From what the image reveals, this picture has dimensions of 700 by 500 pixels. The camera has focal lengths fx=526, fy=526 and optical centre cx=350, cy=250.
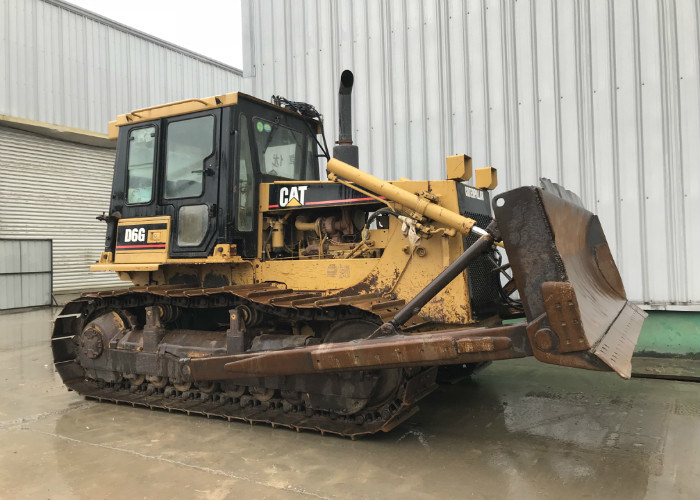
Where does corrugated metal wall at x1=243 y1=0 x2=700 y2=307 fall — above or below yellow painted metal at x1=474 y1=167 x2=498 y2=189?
above

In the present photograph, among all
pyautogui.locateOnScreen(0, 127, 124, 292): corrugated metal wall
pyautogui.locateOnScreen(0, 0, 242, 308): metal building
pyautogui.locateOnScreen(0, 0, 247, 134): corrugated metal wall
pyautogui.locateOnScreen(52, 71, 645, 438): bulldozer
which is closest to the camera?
pyautogui.locateOnScreen(52, 71, 645, 438): bulldozer

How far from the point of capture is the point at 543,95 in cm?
704

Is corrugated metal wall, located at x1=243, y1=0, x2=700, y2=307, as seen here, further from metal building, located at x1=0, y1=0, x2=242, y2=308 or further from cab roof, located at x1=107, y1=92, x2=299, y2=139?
metal building, located at x1=0, y1=0, x2=242, y2=308

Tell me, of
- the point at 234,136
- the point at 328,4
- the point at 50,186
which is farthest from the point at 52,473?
the point at 50,186

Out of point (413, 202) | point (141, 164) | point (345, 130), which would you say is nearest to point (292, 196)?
point (345, 130)

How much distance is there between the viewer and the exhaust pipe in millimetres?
5004

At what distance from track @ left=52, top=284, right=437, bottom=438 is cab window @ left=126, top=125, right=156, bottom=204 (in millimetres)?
1028

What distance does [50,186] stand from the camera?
13.8 m

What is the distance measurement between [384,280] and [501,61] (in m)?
4.44

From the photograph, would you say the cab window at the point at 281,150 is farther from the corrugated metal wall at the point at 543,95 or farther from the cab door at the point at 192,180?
the corrugated metal wall at the point at 543,95

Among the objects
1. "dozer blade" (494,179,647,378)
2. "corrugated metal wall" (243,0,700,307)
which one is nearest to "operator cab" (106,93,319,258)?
"dozer blade" (494,179,647,378)

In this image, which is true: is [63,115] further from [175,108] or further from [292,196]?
[292,196]

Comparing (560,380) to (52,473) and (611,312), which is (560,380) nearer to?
(611,312)

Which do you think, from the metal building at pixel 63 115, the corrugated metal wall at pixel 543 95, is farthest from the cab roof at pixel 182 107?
the metal building at pixel 63 115
